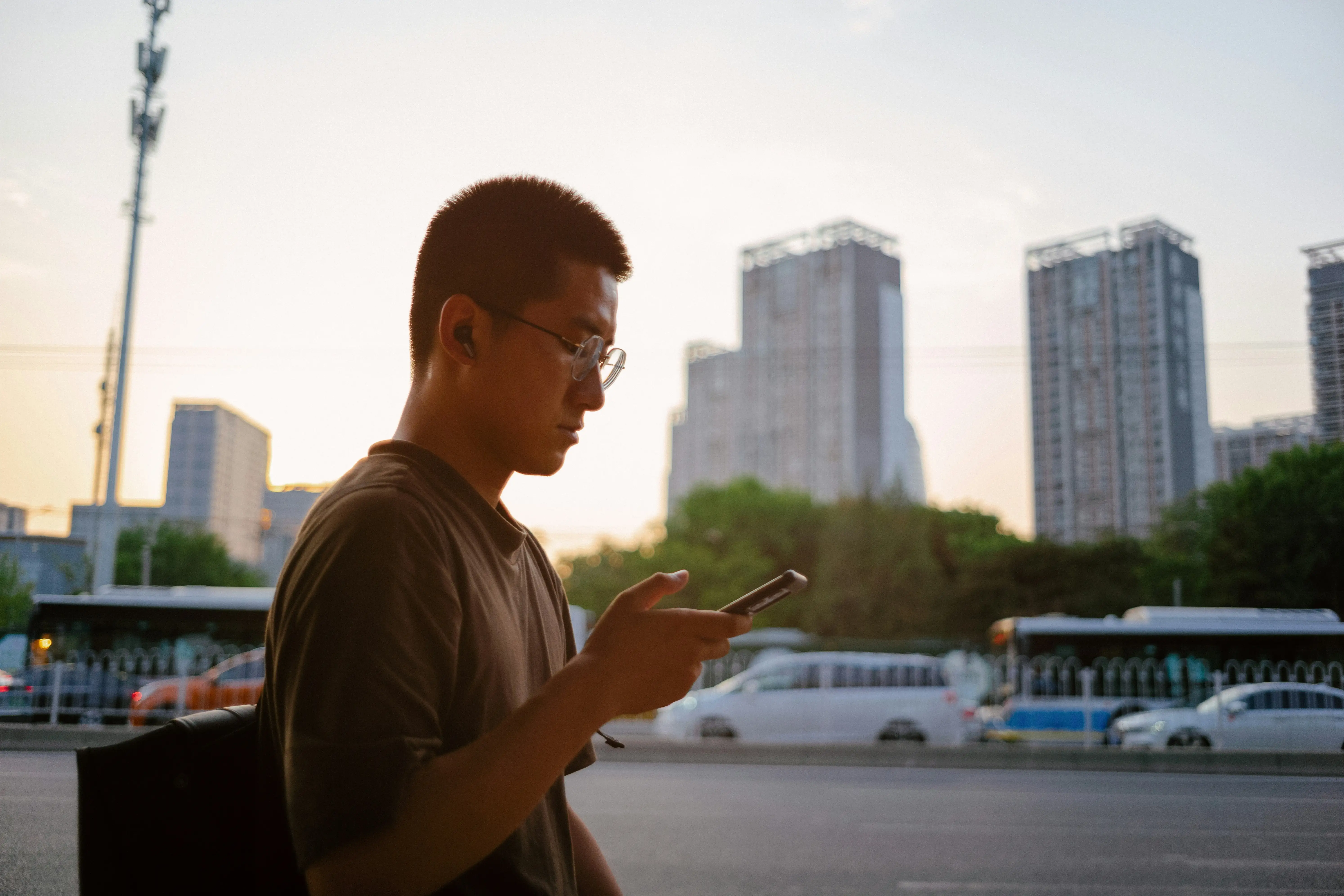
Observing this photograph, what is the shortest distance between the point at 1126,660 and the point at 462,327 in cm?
2021

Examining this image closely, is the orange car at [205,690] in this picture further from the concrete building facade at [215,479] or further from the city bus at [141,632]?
the concrete building facade at [215,479]

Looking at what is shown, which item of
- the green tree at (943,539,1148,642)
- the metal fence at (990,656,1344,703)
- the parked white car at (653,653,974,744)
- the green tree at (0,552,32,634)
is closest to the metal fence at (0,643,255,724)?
the green tree at (0,552,32,634)

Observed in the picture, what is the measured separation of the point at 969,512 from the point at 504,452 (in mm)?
59781

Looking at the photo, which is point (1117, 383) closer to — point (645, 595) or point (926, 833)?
point (926, 833)

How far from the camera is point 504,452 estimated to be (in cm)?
146

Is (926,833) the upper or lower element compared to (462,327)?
lower

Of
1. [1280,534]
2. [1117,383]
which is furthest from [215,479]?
[1117,383]

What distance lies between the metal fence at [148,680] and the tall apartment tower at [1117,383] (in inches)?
469

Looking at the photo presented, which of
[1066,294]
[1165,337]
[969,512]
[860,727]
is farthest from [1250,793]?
[969,512]

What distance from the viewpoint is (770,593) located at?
1.40 metres

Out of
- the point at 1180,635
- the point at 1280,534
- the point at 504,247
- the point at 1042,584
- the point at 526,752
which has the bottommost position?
the point at 1180,635

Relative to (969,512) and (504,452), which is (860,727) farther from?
(969,512)

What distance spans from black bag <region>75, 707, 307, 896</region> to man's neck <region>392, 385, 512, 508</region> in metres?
0.44

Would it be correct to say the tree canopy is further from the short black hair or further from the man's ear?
the man's ear
